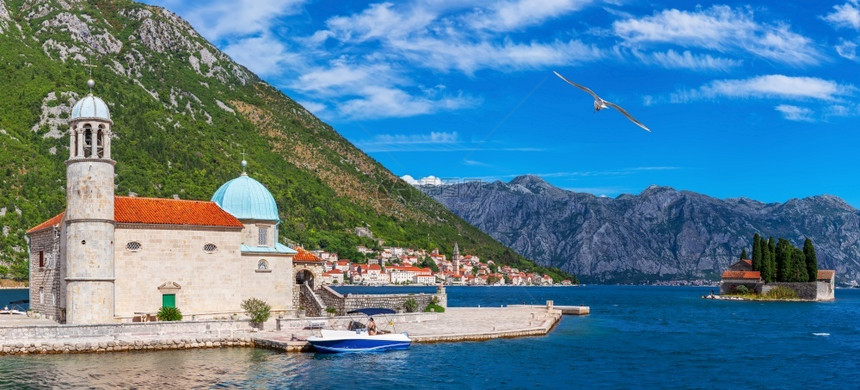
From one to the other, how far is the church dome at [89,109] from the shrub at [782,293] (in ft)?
337

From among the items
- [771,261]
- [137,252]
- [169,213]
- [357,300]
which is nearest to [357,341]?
[357,300]

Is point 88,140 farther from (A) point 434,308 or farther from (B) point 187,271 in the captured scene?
(A) point 434,308

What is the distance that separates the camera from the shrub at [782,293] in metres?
114

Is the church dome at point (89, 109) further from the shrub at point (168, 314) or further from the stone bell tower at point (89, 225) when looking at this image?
the shrub at point (168, 314)

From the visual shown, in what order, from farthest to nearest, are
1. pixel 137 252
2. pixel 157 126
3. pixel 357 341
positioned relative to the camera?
pixel 157 126
pixel 137 252
pixel 357 341

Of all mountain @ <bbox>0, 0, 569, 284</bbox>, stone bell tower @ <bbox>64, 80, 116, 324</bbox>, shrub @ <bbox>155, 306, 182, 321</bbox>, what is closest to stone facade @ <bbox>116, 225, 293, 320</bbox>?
shrub @ <bbox>155, 306, 182, 321</bbox>

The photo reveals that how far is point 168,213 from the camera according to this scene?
143 ft

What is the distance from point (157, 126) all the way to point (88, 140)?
11002 cm

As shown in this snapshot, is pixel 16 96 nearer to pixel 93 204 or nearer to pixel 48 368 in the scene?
pixel 93 204

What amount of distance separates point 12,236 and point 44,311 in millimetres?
91390

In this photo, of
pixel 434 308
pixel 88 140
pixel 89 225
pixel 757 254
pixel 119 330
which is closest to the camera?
pixel 119 330

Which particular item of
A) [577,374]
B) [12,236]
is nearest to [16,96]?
[12,236]

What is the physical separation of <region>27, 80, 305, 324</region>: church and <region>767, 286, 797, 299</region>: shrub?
89790mm

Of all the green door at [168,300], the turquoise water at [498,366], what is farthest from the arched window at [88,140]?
the turquoise water at [498,366]
